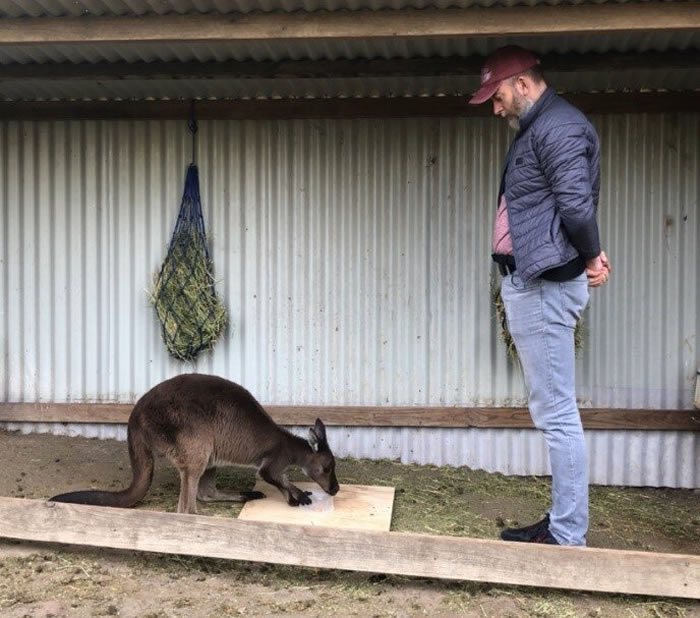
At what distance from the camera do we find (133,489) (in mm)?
4199

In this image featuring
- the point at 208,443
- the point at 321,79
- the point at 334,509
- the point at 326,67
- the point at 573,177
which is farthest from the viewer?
the point at 321,79

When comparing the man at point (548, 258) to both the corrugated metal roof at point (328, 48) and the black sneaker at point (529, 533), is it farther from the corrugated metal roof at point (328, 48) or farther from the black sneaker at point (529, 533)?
the corrugated metal roof at point (328, 48)

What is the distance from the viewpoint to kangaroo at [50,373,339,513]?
167 inches

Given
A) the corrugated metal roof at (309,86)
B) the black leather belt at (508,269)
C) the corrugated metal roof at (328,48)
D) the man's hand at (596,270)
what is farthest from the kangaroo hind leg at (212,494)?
the corrugated metal roof at (309,86)

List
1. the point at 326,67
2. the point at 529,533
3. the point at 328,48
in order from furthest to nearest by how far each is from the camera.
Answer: the point at 326,67, the point at 328,48, the point at 529,533

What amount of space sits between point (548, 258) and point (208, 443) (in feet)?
7.26

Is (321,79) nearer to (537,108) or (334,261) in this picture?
(334,261)

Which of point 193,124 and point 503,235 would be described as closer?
point 503,235

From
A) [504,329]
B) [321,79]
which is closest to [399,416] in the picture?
[504,329]

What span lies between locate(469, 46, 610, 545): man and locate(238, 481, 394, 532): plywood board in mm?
1145

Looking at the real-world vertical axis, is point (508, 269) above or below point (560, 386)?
above

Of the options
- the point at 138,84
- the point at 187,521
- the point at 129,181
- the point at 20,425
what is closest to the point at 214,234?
the point at 129,181

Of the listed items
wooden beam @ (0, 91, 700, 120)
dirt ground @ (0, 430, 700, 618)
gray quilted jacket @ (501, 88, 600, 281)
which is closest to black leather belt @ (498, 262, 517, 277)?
gray quilted jacket @ (501, 88, 600, 281)

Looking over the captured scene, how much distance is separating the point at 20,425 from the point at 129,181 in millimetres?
2192
